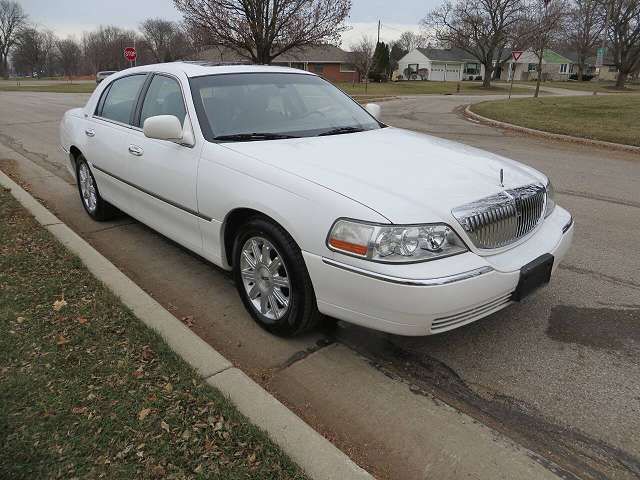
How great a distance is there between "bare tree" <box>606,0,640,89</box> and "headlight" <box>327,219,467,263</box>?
45.0 metres

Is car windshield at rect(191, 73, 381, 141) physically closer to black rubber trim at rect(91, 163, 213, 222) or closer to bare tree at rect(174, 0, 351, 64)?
black rubber trim at rect(91, 163, 213, 222)

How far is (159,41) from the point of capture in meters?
89.0

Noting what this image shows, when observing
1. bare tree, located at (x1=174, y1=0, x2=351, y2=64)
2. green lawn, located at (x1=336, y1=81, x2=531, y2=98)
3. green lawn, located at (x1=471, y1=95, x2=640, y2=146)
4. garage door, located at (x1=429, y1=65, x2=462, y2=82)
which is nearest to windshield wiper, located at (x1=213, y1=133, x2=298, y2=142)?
green lawn, located at (x1=471, y1=95, x2=640, y2=146)

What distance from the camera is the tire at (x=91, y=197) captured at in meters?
5.53

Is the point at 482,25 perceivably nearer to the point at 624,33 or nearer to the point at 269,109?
the point at 624,33

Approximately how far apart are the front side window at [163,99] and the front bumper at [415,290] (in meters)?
1.86

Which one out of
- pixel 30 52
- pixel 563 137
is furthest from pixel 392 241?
pixel 30 52

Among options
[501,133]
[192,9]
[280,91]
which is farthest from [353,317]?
[192,9]

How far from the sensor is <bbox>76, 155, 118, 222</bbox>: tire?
5.53m

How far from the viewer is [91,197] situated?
571 cm

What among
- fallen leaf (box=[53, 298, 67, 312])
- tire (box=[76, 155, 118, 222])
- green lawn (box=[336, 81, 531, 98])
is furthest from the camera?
green lawn (box=[336, 81, 531, 98])

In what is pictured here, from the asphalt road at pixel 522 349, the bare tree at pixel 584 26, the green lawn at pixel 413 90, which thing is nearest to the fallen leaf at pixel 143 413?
the asphalt road at pixel 522 349

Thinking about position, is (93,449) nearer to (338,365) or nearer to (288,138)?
(338,365)

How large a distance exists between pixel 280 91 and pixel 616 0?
48.0 m
